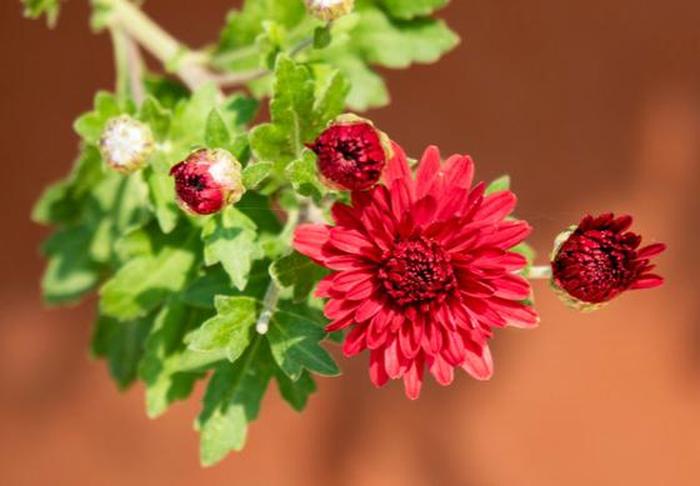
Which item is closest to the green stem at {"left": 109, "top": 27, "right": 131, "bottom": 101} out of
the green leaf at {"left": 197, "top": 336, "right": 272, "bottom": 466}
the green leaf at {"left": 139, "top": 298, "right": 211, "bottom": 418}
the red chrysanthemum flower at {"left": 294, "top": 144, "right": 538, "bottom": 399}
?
the green leaf at {"left": 139, "top": 298, "right": 211, "bottom": 418}

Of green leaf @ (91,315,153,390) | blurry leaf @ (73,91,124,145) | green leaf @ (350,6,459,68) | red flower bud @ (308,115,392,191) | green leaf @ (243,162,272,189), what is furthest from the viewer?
green leaf @ (91,315,153,390)

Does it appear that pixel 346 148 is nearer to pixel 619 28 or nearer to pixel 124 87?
pixel 124 87

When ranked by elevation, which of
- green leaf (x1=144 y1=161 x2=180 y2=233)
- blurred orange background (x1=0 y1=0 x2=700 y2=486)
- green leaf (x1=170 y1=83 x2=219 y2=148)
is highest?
green leaf (x1=170 y1=83 x2=219 y2=148)

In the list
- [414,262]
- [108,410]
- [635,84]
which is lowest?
[108,410]

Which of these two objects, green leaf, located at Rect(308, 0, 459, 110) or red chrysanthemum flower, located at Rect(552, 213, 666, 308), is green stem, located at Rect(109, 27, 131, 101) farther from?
red chrysanthemum flower, located at Rect(552, 213, 666, 308)

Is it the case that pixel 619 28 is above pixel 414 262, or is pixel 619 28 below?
below

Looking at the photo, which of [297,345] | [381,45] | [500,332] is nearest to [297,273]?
[297,345]

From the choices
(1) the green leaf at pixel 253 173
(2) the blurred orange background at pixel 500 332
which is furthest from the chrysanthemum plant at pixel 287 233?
(2) the blurred orange background at pixel 500 332

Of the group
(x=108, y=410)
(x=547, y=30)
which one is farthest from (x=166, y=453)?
(x=547, y=30)
